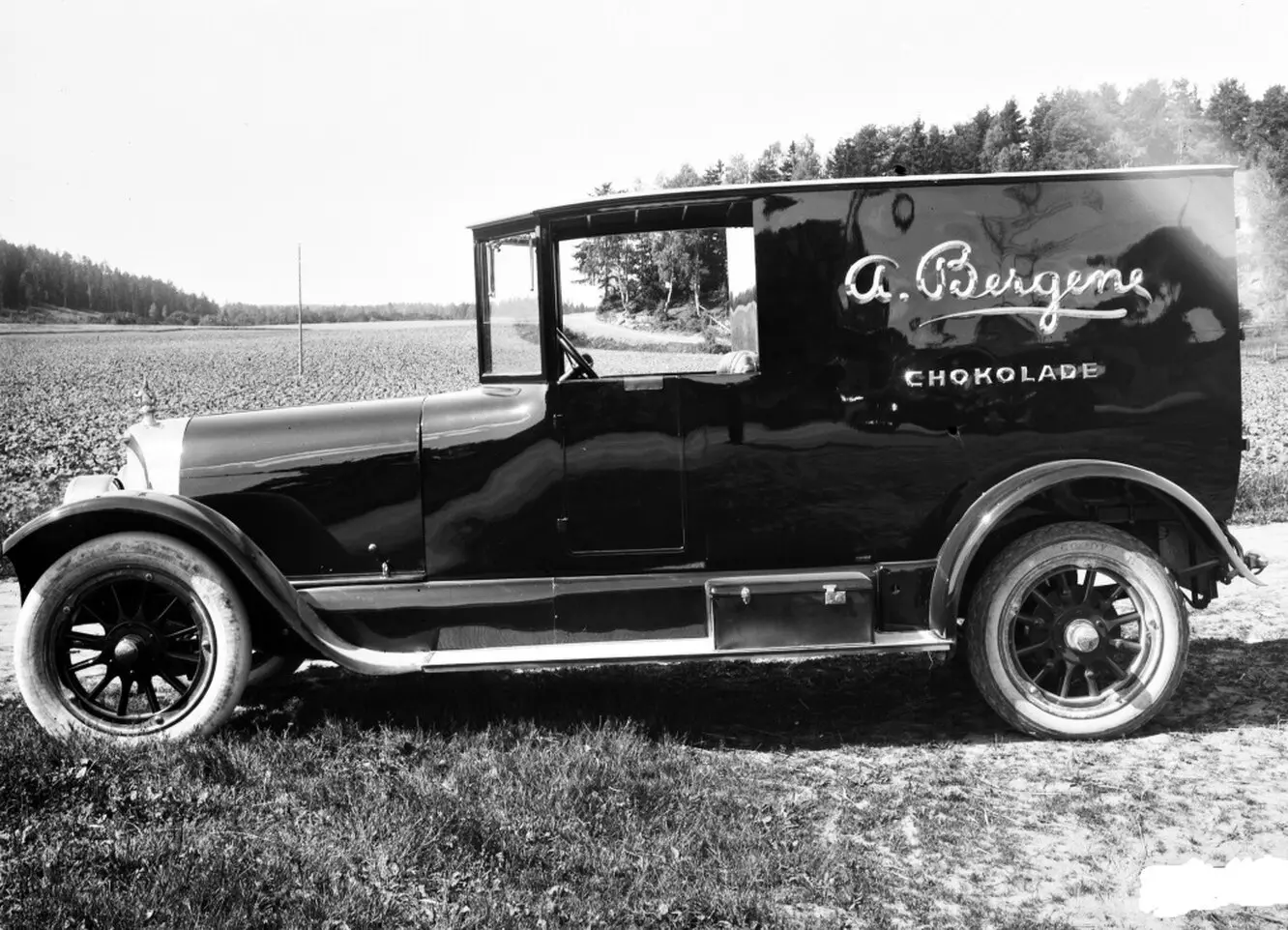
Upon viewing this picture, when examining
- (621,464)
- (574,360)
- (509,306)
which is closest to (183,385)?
(509,306)

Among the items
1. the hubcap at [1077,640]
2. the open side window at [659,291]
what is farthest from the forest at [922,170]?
the hubcap at [1077,640]

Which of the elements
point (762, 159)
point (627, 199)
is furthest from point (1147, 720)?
point (762, 159)

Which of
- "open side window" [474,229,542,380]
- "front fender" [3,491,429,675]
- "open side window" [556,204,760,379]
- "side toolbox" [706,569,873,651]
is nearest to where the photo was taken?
"front fender" [3,491,429,675]

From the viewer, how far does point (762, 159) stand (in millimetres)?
36812

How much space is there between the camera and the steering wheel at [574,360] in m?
4.45

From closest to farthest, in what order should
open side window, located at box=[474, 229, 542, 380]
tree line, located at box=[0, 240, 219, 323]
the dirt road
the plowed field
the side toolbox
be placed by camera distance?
the side toolbox → open side window, located at box=[474, 229, 542, 380] → the dirt road → the plowed field → tree line, located at box=[0, 240, 219, 323]

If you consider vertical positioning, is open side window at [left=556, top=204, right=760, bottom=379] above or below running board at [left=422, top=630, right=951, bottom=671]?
above

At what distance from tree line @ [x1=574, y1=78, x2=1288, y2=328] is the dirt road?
678 inches

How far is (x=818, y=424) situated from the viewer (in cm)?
443

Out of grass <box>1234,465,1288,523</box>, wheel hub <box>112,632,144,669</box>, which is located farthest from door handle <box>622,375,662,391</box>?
grass <box>1234,465,1288,523</box>

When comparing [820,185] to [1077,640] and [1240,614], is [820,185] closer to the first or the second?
[1077,640]

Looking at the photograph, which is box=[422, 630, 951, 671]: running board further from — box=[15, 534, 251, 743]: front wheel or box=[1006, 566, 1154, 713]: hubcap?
box=[15, 534, 251, 743]: front wheel

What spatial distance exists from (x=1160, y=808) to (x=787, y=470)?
182 cm

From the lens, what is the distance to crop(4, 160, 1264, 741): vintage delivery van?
4.36m
